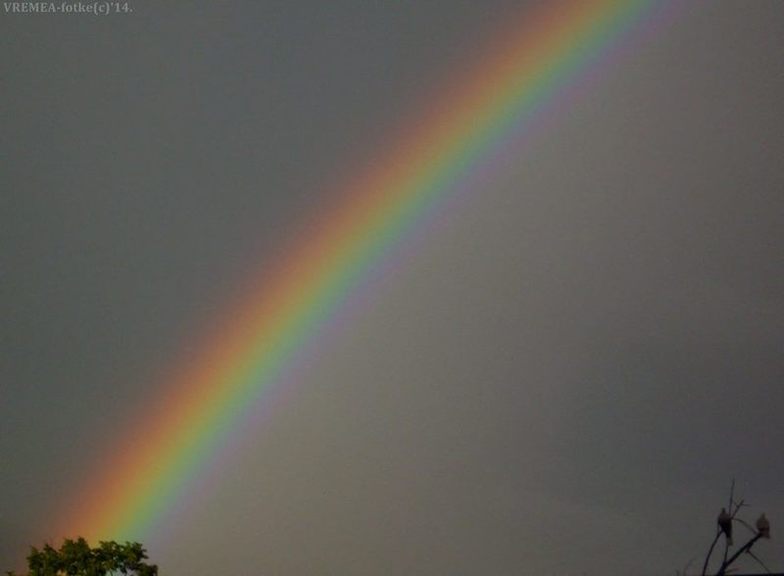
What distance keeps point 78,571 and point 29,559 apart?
8.13 feet

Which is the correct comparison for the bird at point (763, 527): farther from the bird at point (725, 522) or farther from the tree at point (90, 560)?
the tree at point (90, 560)

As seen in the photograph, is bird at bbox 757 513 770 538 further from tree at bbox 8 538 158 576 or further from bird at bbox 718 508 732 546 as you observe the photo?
tree at bbox 8 538 158 576

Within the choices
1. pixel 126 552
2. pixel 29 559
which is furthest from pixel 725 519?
pixel 29 559

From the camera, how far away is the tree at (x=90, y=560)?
44.2 metres

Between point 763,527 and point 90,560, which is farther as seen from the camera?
point 90,560

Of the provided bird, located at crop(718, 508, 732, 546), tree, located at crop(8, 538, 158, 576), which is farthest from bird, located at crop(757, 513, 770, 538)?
tree, located at crop(8, 538, 158, 576)

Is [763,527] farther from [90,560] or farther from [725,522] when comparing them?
[90,560]

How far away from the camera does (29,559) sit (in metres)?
45.8

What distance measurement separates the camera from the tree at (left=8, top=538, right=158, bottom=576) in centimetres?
4422

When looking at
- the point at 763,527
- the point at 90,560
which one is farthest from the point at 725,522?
the point at 90,560

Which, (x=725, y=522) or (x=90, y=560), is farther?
(x=90, y=560)

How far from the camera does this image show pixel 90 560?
44.5 metres

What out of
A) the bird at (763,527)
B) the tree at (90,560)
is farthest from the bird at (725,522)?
the tree at (90,560)

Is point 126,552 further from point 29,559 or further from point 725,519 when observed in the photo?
point 725,519
